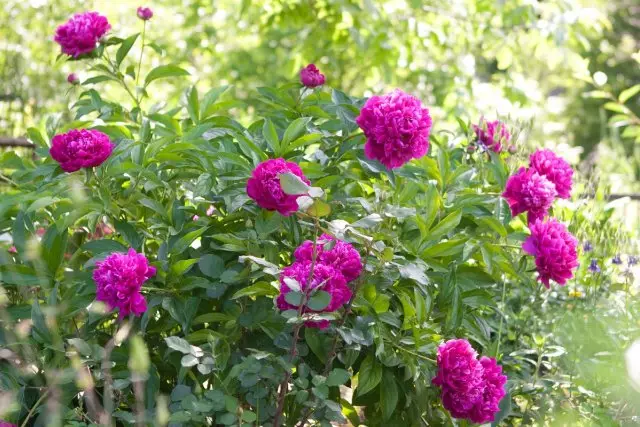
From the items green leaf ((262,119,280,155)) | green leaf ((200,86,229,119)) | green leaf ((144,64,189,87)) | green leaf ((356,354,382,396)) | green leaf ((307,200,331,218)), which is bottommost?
green leaf ((356,354,382,396))

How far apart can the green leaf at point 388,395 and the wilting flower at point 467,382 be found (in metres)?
0.15

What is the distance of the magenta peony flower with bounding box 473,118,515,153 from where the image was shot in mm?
2414

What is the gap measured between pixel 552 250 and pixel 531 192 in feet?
0.58

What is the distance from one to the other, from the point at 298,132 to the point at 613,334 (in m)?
1.09

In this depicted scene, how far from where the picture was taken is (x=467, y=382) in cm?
165

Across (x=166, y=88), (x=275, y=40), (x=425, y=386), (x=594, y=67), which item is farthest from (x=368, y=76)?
(x=594, y=67)

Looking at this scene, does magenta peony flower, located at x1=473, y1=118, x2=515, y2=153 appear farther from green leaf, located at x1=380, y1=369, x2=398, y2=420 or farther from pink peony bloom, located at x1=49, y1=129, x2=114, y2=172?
pink peony bloom, located at x1=49, y1=129, x2=114, y2=172

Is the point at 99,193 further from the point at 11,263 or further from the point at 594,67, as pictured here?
the point at 594,67

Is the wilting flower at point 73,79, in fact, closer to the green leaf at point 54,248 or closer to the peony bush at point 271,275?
→ the peony bush at point 271,275

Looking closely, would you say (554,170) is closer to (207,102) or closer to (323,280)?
(323,280)

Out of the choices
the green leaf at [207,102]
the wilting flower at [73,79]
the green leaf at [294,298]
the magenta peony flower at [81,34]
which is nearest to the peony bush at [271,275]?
the green leaf at [294,298]

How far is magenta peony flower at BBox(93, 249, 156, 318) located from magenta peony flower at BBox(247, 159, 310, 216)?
0.27 metres

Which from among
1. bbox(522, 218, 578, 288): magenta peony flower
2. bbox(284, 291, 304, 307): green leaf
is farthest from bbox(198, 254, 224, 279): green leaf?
bbox(522, 218, 578, 288): magenta peony flower

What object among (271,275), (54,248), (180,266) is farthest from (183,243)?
(54,248)
